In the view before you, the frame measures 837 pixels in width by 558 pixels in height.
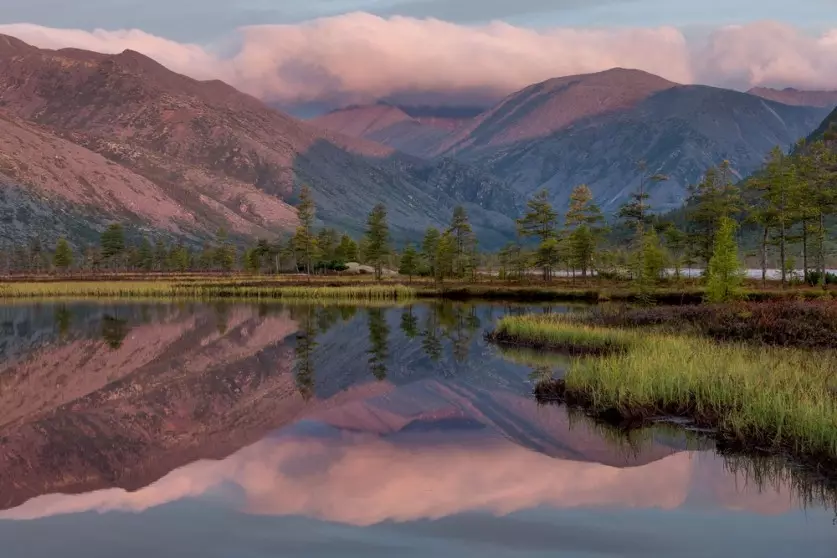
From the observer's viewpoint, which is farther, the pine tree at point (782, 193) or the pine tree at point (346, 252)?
the pine tree at point (346, 252)

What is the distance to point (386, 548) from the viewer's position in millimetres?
16719

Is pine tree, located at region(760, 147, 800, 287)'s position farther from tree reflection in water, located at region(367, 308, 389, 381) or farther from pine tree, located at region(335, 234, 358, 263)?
pine tree, located at region(335, 234, 358, 263)

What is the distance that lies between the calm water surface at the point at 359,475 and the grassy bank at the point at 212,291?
68350 millimetres

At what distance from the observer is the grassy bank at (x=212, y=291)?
112812 millimetres

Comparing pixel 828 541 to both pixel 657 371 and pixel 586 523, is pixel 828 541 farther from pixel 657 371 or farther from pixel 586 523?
pixel 657 371

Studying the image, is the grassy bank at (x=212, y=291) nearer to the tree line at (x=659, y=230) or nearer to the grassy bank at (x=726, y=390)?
the tree line at (x=659, y=230)

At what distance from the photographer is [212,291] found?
4894 inches

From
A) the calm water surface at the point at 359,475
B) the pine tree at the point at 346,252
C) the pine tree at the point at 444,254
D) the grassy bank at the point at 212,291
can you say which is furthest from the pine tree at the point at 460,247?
the calm water surface at the point at 359,475

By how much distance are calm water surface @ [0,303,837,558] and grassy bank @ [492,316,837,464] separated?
112cm

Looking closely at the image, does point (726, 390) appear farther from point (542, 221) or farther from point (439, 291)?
point (542, 221)

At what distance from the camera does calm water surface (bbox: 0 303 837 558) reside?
17172 mm

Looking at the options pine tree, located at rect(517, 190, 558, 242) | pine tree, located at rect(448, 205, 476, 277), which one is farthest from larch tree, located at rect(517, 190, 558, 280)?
pine tree, located at rect(448, 205, 476, 277)

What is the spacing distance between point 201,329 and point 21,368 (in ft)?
74.9

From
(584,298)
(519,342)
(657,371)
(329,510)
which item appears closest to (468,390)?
(657,371)
